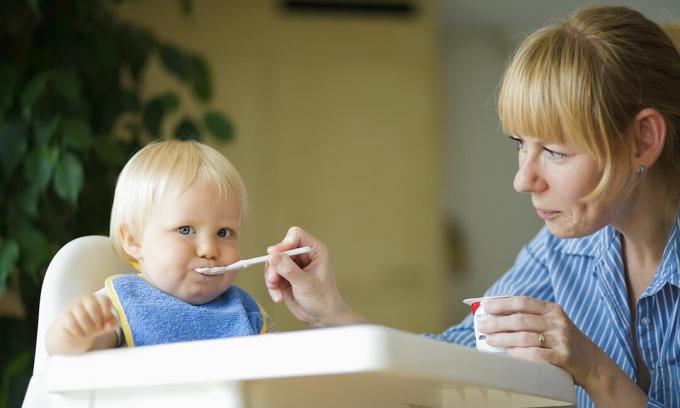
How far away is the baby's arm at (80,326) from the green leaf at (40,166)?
2.82 ft

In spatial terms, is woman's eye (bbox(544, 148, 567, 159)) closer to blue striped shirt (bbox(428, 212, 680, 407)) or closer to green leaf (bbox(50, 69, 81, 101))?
blue striped shirt (bbox(428, 212, 680, 407))

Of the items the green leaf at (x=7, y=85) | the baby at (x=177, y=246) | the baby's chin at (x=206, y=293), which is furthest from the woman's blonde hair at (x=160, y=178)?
the green leaf at (x=7, y=85)

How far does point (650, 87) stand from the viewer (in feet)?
4.24

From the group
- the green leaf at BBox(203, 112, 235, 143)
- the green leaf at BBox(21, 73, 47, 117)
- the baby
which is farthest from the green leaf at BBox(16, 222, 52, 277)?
the baby

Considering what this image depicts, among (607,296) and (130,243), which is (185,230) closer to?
(130,243)

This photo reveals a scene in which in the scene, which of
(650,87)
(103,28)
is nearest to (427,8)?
(103,28)

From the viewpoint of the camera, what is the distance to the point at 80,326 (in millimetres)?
975

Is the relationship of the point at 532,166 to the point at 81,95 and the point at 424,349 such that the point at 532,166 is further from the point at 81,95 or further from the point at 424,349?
the point at 81,95

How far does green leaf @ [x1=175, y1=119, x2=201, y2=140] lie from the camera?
2.07 metres

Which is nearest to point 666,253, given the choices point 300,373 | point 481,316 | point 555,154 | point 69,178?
point 555,154

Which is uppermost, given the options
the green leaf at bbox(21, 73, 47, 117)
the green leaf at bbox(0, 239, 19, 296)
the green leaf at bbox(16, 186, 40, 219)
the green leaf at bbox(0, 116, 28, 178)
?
the green leaf at bbox(21, 73, 47, 117)

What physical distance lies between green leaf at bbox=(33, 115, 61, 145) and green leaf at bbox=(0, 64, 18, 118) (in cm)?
7

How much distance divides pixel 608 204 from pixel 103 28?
129cm

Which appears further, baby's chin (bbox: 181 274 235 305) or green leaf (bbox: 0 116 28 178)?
green leaf (bbox: 0 116 28 178)
